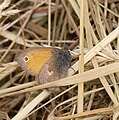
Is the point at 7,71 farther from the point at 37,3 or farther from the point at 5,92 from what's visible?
the point at 37,3

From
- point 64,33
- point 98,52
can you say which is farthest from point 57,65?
point 64,33

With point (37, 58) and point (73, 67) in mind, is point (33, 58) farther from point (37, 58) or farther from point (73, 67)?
point (73, 67)

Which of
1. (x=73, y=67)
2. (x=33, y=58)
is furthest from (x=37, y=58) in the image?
(x=73, y=67)
